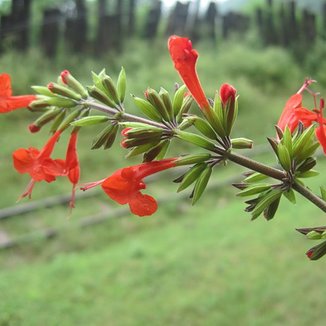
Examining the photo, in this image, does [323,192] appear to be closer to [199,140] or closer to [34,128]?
[199,140]

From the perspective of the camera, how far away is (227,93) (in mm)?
828

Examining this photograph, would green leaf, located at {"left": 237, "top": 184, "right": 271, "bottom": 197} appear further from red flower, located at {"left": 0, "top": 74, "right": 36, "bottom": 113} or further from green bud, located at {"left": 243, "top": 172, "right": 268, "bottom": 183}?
red flower, located at {"left": 0, "top": 74, "right": 36, "bottom": 113}

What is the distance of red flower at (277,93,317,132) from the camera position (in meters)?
0.90

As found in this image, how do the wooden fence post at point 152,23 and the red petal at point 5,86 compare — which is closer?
the red petal at point 5,86

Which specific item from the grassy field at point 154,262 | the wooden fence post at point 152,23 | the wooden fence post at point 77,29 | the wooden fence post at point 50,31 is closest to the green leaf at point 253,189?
the grassy field at point 154,262

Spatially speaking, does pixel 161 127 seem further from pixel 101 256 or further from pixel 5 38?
pixel 5 38

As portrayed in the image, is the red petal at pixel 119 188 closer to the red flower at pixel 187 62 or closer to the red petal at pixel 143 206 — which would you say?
the red petal at pixel 143 206

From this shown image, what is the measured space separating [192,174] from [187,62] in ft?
0.48

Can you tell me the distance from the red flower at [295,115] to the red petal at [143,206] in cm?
23

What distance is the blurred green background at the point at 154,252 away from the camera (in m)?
3.61

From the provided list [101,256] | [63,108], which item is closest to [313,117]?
[63,108]

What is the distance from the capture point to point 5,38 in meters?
9.02

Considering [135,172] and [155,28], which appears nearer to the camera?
[135,172]

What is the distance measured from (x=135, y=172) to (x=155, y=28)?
10.3m
